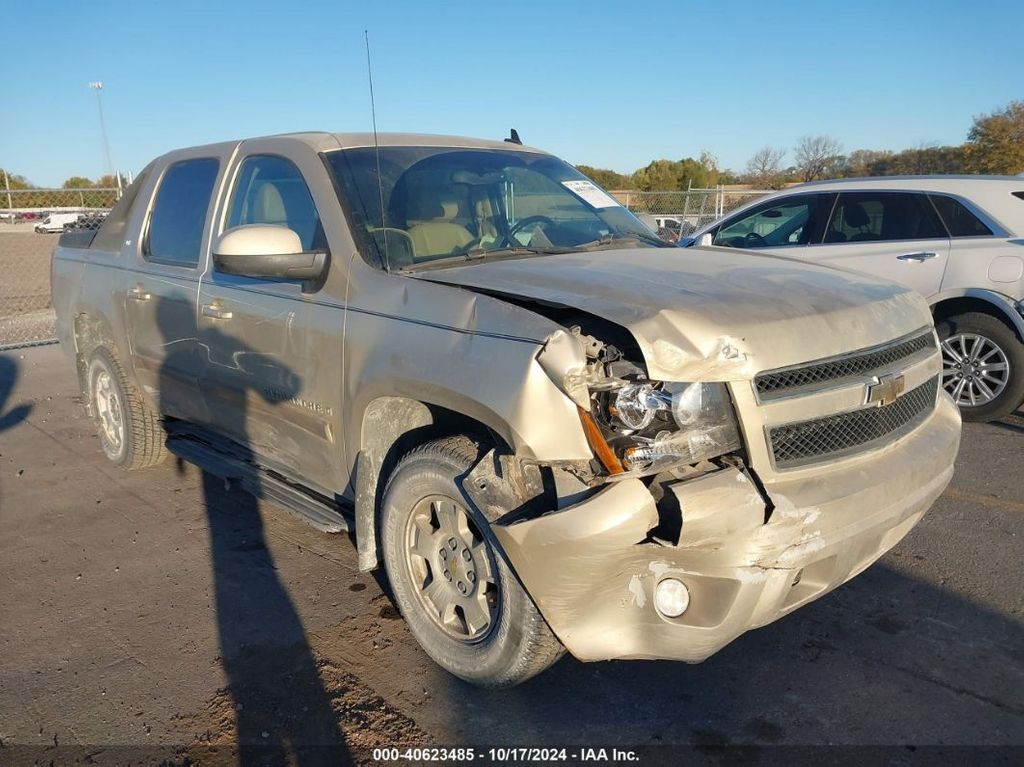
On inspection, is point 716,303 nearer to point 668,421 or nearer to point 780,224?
point 668,421

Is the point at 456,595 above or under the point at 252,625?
above

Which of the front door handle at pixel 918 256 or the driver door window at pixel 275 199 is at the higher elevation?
the driver door window at pixel 275 199

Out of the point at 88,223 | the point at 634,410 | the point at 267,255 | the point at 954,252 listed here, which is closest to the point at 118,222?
the point at 267,255

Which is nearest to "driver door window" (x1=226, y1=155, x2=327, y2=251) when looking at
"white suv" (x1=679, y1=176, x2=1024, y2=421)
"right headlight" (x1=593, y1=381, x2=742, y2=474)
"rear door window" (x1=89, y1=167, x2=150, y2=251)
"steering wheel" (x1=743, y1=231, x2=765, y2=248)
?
"rear door window" (x1=89, y1=167, x2=150, y2=251)

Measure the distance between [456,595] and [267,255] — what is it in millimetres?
1538

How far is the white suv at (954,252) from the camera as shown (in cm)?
608

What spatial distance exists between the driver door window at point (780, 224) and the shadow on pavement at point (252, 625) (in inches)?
184

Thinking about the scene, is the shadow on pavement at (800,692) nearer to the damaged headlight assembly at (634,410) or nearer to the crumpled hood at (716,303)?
the damaged headlight assembly at (634,410)

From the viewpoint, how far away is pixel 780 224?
746 centimetres

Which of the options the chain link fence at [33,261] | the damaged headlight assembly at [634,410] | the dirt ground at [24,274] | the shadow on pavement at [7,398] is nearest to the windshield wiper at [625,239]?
the damaged headlight assembly at [634,410]

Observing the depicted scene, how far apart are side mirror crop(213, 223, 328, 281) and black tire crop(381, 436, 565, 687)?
0.94 m

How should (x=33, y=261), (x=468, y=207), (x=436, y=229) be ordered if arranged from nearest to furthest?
(x=436, y=229) → (x=468, y=207) → (x=33, y=261)

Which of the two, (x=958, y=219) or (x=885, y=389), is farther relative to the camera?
(x=958, y=219)

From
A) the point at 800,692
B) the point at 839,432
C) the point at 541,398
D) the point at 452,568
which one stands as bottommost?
the point at 800,692
